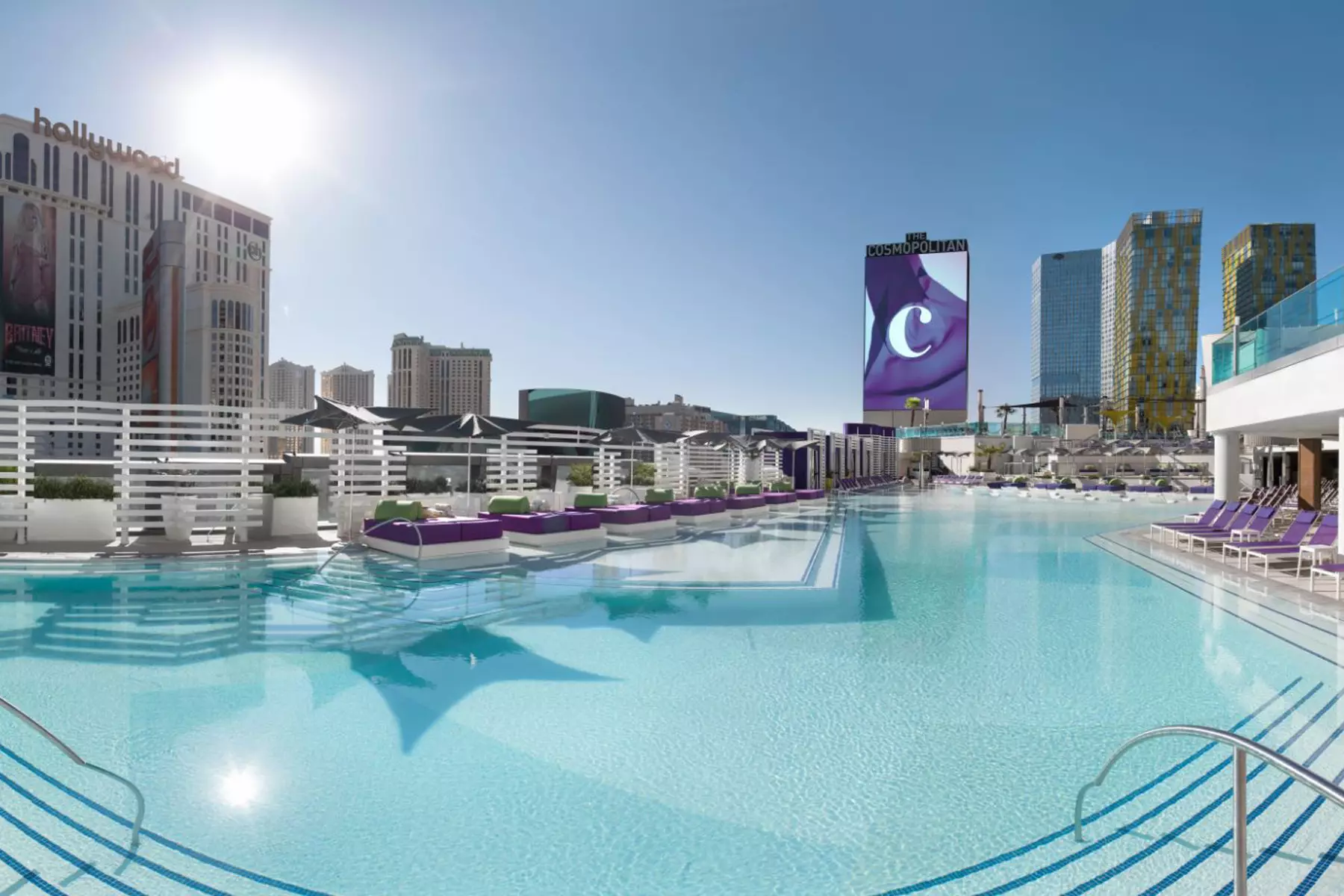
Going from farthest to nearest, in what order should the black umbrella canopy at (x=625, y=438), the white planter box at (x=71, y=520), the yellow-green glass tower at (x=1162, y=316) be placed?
the yellow-green glass tower at (x=1162, y=316), the black umbrella canopy at (x=625, y=438), the white planter box at (x=71, y=520)

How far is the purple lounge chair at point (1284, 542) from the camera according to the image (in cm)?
989

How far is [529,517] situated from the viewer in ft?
37.8

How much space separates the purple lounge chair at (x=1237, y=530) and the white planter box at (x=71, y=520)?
58.8ft

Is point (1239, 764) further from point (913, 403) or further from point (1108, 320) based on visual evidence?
point (1108, 320)

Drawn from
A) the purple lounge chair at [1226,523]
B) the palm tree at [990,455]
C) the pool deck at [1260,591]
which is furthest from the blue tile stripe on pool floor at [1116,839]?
the palm tree at [990,455]

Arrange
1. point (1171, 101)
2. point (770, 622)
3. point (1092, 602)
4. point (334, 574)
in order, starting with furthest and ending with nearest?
point (1171, 101) → point (334, 574) → point (1092, 602) → point (770, 622)

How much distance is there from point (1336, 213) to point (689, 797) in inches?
1967

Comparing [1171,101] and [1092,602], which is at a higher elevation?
[1171,101]

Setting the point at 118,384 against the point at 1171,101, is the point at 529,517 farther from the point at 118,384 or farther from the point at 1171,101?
the point at 118,384

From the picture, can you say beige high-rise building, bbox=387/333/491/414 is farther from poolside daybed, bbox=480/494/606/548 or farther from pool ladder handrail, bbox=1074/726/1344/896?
pool ladder handrail, bbox=1074/726/1344/896

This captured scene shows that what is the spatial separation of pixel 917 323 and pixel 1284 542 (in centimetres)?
5607

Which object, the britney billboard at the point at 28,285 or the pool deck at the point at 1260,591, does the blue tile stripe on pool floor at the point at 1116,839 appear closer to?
the pool deck at the point at 1260,591

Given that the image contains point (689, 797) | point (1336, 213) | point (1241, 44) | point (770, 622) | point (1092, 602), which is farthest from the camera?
point (1336, 213)

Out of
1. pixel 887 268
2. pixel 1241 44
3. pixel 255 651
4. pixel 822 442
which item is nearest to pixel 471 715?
pixel 255 651
